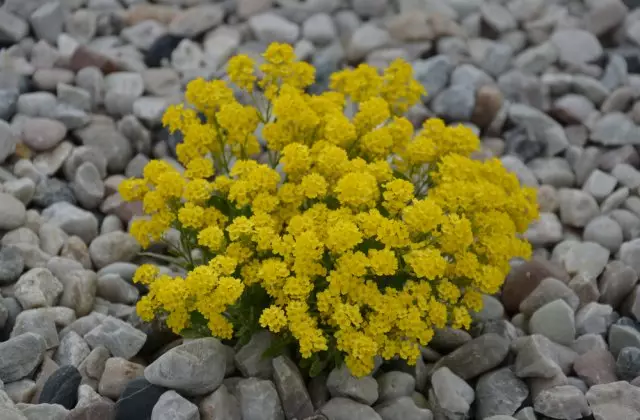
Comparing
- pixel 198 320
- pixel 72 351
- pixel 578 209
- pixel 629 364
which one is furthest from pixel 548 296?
pixel 72 351

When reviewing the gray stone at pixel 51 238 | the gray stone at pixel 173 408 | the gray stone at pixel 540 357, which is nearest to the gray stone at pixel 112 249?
the gray stone at pixel 51 238

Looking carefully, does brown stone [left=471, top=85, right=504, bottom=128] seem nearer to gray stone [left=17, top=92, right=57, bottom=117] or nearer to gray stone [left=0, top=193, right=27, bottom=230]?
gray stone [left=17, top=92, right=57, bottom=117]

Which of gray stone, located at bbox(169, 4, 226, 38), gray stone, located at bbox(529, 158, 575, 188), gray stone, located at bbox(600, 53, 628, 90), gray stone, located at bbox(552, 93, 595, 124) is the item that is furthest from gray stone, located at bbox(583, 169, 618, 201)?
gray stone, located at bbox(169, 4, 226, 38)

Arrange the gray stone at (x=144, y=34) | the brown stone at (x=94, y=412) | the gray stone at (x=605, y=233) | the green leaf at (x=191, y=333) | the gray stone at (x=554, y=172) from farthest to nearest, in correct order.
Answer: the gray stone at (x=144, y=34) → the gray stone at (x=554, y=172) → the gray stone at (x=605, y=233) → the green leaf at (x=191, y=333) → the brown stone at (x=94, y=412)

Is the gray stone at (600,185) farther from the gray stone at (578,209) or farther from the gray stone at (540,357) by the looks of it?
the gray stone at (540,357)

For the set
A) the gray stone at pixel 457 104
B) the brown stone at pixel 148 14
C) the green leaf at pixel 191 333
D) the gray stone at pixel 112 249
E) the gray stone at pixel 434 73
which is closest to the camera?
the green leaf at pixel 191 333
